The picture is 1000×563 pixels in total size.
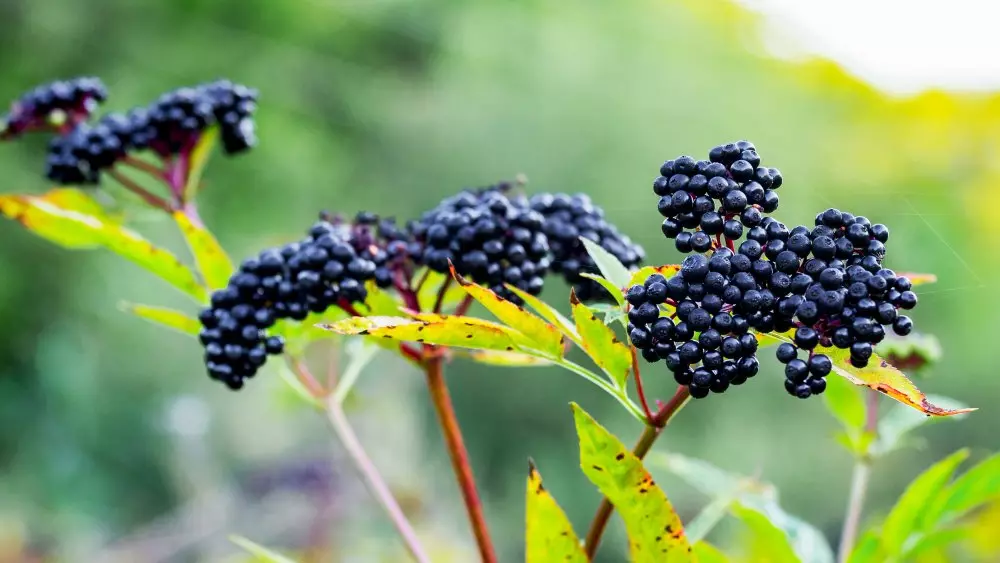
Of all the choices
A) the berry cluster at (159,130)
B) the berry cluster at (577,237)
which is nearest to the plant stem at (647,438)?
the berry cluster at (577,237)

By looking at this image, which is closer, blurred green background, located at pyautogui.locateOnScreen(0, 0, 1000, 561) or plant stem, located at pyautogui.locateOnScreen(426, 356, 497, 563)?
plant stem, located at pyautogui.locateOnScreen(426, 356, 497, 563)

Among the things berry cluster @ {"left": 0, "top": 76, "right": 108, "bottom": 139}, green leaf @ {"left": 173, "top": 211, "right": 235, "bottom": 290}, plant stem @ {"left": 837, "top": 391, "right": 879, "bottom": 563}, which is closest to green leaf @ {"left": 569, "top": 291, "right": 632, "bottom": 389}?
plant stem @ {"left": 837, "top": 391, "right": 879, "bottom": 563}

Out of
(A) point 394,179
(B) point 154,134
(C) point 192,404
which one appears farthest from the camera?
(A) point 394,179

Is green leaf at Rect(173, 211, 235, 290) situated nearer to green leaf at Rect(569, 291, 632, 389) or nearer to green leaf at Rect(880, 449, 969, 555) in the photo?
green leaf at Rect(569, 291, 632, 389)

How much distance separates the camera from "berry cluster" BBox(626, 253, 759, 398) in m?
0.48

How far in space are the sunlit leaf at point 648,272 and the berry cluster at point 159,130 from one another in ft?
2.31

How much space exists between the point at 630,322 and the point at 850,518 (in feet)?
1.51

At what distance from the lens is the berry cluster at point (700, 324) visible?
48 centimetres

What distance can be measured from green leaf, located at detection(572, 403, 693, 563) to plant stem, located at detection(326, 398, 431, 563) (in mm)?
230

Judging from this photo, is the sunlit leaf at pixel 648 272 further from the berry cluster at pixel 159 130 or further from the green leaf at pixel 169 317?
the berry cluster at pixel 159 130

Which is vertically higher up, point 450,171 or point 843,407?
point 450,171

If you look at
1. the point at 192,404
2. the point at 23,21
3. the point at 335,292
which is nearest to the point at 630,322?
the point at 335,292

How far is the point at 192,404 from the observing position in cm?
461

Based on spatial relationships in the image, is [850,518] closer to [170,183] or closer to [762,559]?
[762,559]
